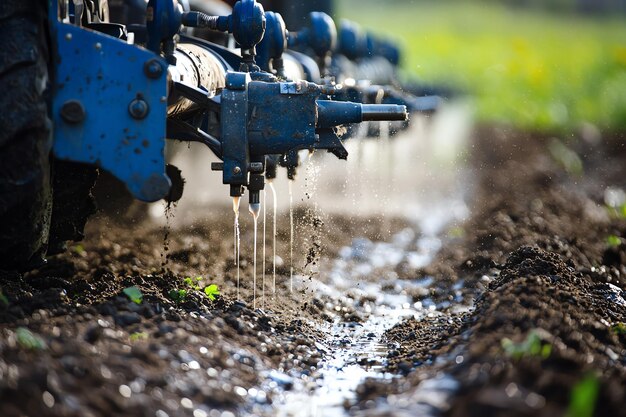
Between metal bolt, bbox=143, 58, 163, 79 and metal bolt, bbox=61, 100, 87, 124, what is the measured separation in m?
0.33

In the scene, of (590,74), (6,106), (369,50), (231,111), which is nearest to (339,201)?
(369,50)

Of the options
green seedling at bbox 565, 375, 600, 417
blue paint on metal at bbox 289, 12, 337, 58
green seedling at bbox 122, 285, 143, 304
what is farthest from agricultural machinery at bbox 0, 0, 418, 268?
blue paint on metal at bbox 289, 12, 337, 58

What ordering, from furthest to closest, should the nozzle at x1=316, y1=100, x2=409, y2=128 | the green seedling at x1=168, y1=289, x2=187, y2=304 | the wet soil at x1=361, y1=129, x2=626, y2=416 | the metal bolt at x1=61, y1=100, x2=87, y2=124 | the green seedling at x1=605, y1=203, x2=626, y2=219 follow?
1. the green seedling at x1=605, y1=203, x2=626, y2=219
2. the nozzle at x1=316, y1=100, x2=409, y2=128
3. the green seedling at x1=168, y1=289, x2=187, y2=304
4. the metal bolt at x1=61, y1=100, x2=87, y2=124
5. the wet soil at x1=361, y1=129, x2=626, y2=416

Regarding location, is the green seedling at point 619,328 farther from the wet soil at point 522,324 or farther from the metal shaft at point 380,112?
the metal shaft at point 380,112

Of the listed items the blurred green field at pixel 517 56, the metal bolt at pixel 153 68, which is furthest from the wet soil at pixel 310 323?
the blurred green field at pixel 517 56

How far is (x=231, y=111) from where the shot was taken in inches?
202

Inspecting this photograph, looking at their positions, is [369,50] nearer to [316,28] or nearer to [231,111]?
[316,28]

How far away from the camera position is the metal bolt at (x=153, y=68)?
4.61 meters

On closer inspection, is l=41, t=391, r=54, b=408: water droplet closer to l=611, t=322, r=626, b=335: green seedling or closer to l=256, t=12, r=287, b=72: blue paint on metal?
l=611, t=322, r=626, b=335: green seedling

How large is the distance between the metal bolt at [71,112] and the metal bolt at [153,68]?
0.33 m

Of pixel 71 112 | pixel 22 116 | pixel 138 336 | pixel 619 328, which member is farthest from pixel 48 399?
pixel 619 328

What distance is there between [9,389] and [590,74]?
896 inches

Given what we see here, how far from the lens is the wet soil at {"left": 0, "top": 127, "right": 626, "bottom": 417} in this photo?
3.53m

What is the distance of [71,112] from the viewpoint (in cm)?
454
